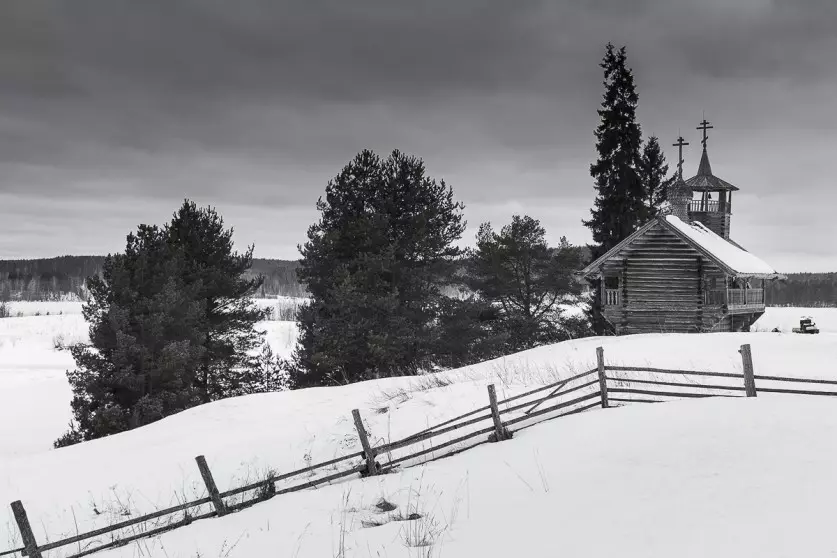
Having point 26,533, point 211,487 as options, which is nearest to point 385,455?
point 211,487

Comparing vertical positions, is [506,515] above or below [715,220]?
below

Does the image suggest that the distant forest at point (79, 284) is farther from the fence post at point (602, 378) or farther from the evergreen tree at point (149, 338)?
the fence post at point (602, 378)

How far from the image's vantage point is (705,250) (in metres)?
27.8

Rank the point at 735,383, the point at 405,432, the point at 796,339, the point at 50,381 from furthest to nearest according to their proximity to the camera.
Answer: the point at 50,381
the point at 796,339
the point at 735,383
the point at 405,432

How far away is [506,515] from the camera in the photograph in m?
6.98

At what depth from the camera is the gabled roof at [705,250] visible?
27.7 meters

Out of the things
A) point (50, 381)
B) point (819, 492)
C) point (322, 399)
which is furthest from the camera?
point (50, 381)

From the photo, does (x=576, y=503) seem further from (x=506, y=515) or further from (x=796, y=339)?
(x=796, y=339)

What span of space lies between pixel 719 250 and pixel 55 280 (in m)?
189

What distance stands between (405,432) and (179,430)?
25.5ft

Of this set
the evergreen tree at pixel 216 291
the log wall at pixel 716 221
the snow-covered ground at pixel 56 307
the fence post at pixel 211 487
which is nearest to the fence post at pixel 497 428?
the fence post at pixel 211 487

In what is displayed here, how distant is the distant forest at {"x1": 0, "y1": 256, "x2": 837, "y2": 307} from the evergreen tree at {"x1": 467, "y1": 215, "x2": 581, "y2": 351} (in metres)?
117

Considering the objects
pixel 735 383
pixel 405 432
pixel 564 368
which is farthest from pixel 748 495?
pixel 564 368

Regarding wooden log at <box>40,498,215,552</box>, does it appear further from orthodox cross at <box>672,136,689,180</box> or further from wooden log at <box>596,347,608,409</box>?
orthodox cross at <box>672,136,689,180</box>
